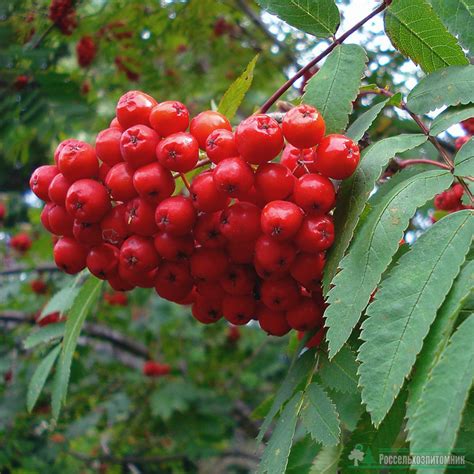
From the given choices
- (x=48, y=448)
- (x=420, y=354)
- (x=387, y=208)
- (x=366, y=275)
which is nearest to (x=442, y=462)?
(x=420, y=354)

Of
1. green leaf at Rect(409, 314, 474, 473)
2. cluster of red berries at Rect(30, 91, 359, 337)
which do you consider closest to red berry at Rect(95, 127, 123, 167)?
cluster of red berries at Rect(30, 91, 359, 337)

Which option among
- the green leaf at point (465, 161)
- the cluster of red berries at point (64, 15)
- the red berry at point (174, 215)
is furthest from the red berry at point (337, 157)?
the cluster of red berries at point (64, 15)

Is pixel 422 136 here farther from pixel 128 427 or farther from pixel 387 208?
pixel 128 427

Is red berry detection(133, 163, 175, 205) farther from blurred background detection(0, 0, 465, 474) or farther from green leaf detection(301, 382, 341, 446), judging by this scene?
blurred background detection(0, 0, 465, 474)

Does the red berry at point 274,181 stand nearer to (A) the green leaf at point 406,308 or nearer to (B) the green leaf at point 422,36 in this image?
(A) the green leaf at point 406,308

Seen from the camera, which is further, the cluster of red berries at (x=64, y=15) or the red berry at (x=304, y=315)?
the cluster of red berries at (x=64, y=15)

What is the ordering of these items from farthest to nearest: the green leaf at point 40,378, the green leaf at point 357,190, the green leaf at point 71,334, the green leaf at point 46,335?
the green leaf at point 46,335, the green leaf at point 40,378, the green leaf at point 71,334, the green leaf at point 357,190
